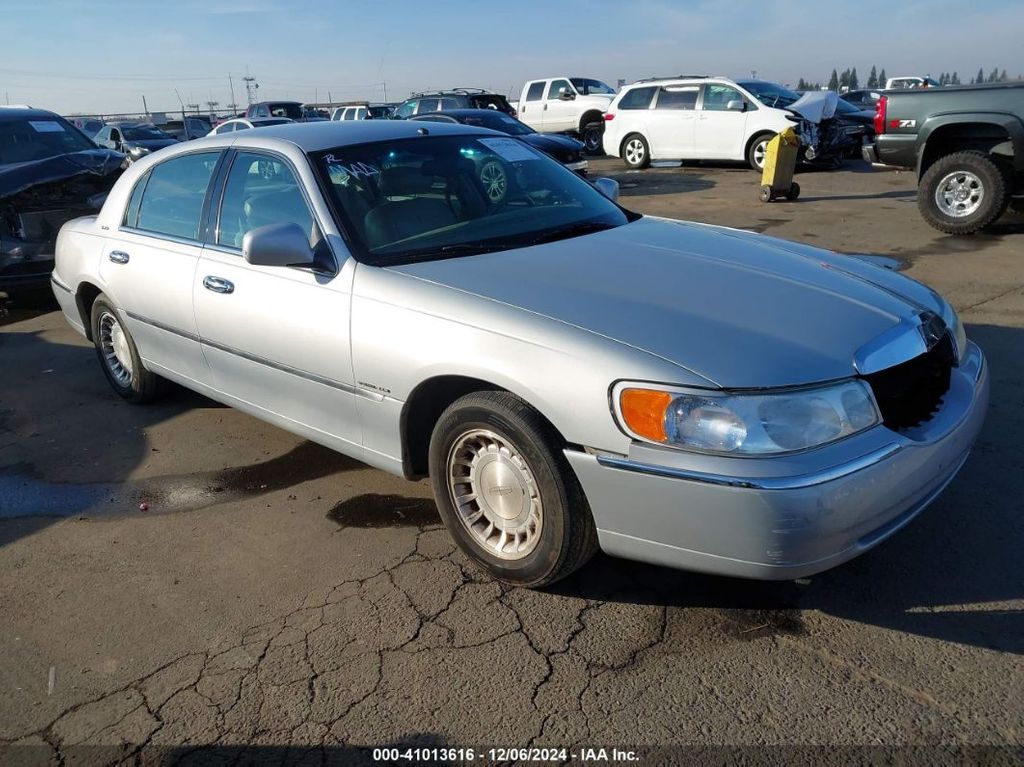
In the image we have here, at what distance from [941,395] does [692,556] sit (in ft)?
3.97

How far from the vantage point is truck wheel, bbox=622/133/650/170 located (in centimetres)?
1778

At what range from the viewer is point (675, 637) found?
2762 millimetres

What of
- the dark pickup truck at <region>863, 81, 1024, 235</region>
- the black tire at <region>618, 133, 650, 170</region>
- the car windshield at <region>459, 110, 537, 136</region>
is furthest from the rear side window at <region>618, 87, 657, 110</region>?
the dark pickup truck at <region>863, 81, 1024, 235</region>

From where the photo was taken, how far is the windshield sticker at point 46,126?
356 inches

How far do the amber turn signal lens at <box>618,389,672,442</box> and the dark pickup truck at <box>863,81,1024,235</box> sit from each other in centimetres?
761

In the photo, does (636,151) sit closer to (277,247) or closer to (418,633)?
(277,247)

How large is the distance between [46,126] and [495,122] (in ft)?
25.8

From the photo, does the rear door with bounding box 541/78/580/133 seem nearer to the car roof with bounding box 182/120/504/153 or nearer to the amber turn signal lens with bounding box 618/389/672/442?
the car roof with bounding box 182/120/504/153

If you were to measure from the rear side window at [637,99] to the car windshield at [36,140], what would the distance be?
11502 mm

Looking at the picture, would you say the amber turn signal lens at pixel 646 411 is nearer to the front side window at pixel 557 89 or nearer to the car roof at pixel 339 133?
the car roof at pixel 339 133

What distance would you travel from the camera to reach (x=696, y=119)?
16.5 metres

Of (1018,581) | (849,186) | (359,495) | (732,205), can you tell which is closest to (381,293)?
(359,495)

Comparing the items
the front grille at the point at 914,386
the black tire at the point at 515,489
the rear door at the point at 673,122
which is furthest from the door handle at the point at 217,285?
the rear door at the point at 673,122

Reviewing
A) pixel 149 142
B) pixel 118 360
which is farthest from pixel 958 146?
pixel 149 142
